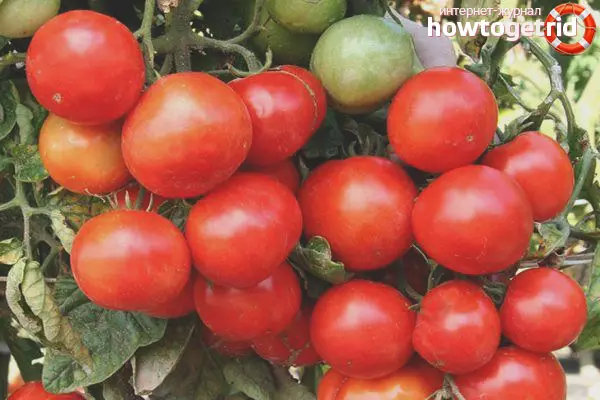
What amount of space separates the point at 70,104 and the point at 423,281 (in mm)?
442

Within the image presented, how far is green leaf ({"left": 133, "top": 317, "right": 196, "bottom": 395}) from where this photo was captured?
0.85 meters

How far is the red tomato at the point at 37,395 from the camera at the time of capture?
0.95m

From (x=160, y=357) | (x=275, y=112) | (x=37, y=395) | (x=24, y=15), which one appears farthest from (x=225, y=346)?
(x=24, y=15)

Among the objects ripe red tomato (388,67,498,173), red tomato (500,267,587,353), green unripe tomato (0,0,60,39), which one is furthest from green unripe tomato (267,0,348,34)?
red tomato (500,267,587,353)

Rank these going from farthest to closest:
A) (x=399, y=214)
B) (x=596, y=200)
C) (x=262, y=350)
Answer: (x=596, y=200)
(x=262, y=350)
(x=399, y=214)

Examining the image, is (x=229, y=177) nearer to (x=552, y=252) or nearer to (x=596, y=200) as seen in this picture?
(x=552, y=252)

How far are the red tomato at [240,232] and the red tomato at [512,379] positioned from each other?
244mm

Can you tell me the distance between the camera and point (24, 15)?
77 centimetres

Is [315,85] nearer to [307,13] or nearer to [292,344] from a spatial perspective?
[307,13]

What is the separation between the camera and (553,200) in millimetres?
803

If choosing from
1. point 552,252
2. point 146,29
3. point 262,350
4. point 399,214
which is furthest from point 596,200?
point 146,29

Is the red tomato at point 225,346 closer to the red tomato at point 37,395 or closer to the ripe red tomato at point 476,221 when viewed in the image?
the red tomato at point 37,395

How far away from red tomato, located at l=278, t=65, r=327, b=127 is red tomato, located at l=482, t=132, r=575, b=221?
0.19 metres

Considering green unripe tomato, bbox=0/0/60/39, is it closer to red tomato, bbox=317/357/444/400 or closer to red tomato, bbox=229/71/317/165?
red tomato, bbox=229/71/317/165
